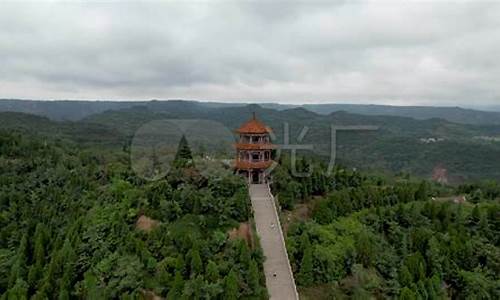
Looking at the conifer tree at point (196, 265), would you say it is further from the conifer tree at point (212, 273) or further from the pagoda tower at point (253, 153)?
the pagoda tower at point (253, 153)

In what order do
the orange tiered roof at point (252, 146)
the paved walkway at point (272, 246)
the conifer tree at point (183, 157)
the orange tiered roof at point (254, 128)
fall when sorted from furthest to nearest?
the orange tiered roof at point (254, 128) → the orange tiered roof at point (252, 146) → the conifer tree at point (183, 157) → the paved walkway at point (272, 246)

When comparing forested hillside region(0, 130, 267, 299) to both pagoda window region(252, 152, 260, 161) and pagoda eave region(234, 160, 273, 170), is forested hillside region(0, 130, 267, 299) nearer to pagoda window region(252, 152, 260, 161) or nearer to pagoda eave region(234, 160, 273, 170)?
pagoda eave region(234, 160, 273, 170)

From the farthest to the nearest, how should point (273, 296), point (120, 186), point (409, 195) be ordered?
1. point (409, 195)
2. point (120, 186)
3. point (273, 296)

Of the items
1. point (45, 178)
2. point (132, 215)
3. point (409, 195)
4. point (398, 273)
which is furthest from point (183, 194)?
point (45, 178)

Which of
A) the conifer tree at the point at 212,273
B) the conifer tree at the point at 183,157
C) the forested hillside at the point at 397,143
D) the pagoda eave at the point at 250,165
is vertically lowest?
the forested hillside at the point at 397,143

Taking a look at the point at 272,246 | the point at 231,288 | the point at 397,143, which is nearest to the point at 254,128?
the point at 272,246

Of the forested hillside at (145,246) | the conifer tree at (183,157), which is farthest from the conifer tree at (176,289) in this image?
the conifer tree at (183,157)

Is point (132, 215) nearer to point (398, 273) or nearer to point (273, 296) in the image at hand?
point (273, 296)
